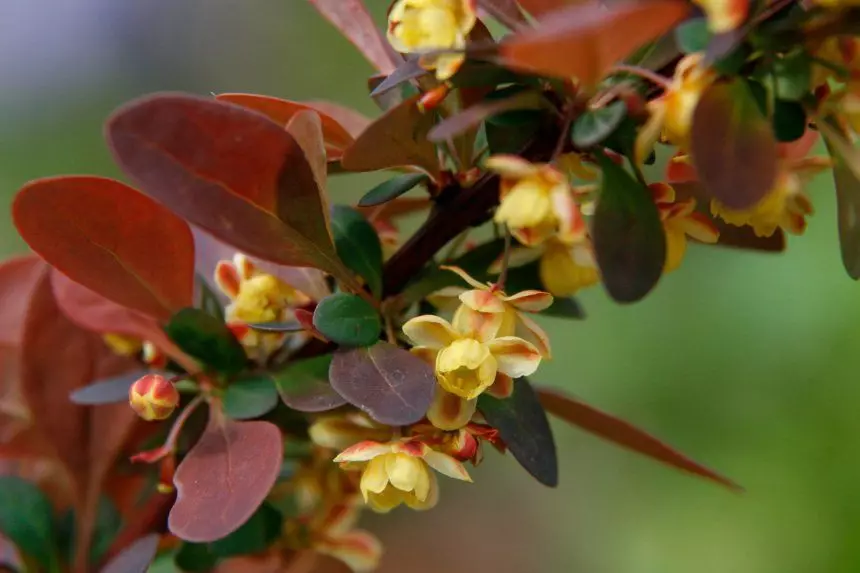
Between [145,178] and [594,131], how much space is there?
0.18m

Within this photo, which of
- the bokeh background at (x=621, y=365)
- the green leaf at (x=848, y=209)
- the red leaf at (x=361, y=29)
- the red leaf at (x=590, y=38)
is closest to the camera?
the red leaf at (x=590, y=38)

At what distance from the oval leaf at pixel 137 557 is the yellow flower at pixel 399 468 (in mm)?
127

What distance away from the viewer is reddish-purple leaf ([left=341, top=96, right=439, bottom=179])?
0.34 meters

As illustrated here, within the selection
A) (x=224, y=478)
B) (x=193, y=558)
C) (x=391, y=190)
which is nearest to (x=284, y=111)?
(x=391, y=190)

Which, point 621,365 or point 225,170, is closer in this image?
point 225,170

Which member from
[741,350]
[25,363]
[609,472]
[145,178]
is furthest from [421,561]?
[145,178]

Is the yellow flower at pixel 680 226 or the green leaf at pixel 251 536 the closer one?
the yellow flower at pixel 680 226

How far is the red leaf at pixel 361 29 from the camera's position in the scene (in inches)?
Answer: 17.3

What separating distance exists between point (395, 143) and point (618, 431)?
0.79 ft

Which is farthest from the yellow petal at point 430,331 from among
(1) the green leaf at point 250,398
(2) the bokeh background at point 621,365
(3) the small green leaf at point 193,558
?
(2) the bokeh background at point 621,365

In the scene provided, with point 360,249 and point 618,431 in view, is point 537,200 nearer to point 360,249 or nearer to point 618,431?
point 360,249

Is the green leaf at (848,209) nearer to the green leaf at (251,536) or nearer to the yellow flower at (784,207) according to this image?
the yellow flower at (784,207)

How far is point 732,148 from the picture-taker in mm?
285

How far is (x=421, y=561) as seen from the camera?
1.21 meters
